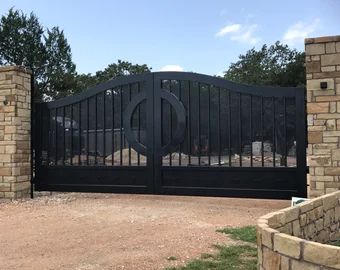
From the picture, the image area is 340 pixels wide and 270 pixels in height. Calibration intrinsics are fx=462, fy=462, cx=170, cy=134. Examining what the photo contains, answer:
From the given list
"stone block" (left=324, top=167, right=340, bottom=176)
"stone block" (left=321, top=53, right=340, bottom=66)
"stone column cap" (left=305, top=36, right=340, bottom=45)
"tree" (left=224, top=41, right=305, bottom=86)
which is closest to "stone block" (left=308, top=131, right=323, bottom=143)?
"stone block" (left=324, top=167, right=340, bottom=176)

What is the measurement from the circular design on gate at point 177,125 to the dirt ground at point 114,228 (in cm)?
116

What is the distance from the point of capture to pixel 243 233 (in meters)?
6.42

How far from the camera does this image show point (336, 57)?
8.06 m

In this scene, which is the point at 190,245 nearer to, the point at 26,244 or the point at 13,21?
the point at 26,244

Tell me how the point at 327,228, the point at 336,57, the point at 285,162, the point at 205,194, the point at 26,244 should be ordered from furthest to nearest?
the point at 205,194
the point at 285,162
the point at 336,57
the point at 26,244
the point at 327,228

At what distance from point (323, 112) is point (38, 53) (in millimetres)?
27381

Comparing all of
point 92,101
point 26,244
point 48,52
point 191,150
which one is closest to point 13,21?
point 48,52

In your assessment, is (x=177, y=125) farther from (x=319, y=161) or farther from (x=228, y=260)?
(x=228, y=260)

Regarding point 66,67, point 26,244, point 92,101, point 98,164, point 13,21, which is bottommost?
point 26,244

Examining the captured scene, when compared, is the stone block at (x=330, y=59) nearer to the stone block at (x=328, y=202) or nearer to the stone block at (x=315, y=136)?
the stone block at (x=315, y=136)

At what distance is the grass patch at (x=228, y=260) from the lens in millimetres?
4816

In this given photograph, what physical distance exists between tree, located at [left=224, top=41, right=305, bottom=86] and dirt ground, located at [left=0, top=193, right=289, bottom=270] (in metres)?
30.4

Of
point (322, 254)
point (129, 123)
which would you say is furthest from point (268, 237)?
point (129, 123)

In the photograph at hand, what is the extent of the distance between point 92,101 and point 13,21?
25.0m
